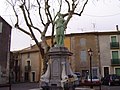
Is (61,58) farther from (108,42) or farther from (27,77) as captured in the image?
(27,77)

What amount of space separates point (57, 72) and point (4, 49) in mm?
21942

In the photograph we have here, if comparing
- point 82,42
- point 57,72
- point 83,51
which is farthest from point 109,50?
point 57,72

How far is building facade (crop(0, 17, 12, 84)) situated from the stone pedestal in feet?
63.2

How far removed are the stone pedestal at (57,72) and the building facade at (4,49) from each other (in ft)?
63.2

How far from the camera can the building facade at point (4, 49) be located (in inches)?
1345

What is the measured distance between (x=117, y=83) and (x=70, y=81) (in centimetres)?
Result: 1783

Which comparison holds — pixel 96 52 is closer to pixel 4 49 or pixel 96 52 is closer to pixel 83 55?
pixel 83 55

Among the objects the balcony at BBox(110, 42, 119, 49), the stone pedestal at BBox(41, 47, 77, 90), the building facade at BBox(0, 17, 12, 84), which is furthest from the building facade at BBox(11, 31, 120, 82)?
the stone pedestal at BBox(41, 47, 77, 90)

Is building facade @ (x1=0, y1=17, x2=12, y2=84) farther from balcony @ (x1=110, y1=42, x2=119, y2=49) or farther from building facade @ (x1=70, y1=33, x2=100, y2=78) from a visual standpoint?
balcony @ (x1=110, y1=42, x2=119, y2=49)

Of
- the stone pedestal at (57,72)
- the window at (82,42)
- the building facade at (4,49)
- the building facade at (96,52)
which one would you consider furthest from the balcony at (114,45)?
the stone pedestal at (57,72)

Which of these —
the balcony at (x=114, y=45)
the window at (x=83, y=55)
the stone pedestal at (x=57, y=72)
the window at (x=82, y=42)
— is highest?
the window at (x=82, y=42)

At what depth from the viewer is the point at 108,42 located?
4225cm

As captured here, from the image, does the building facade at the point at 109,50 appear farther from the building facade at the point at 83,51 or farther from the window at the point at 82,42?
the window at the point at 82,42

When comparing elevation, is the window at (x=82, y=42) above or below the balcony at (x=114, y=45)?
above
